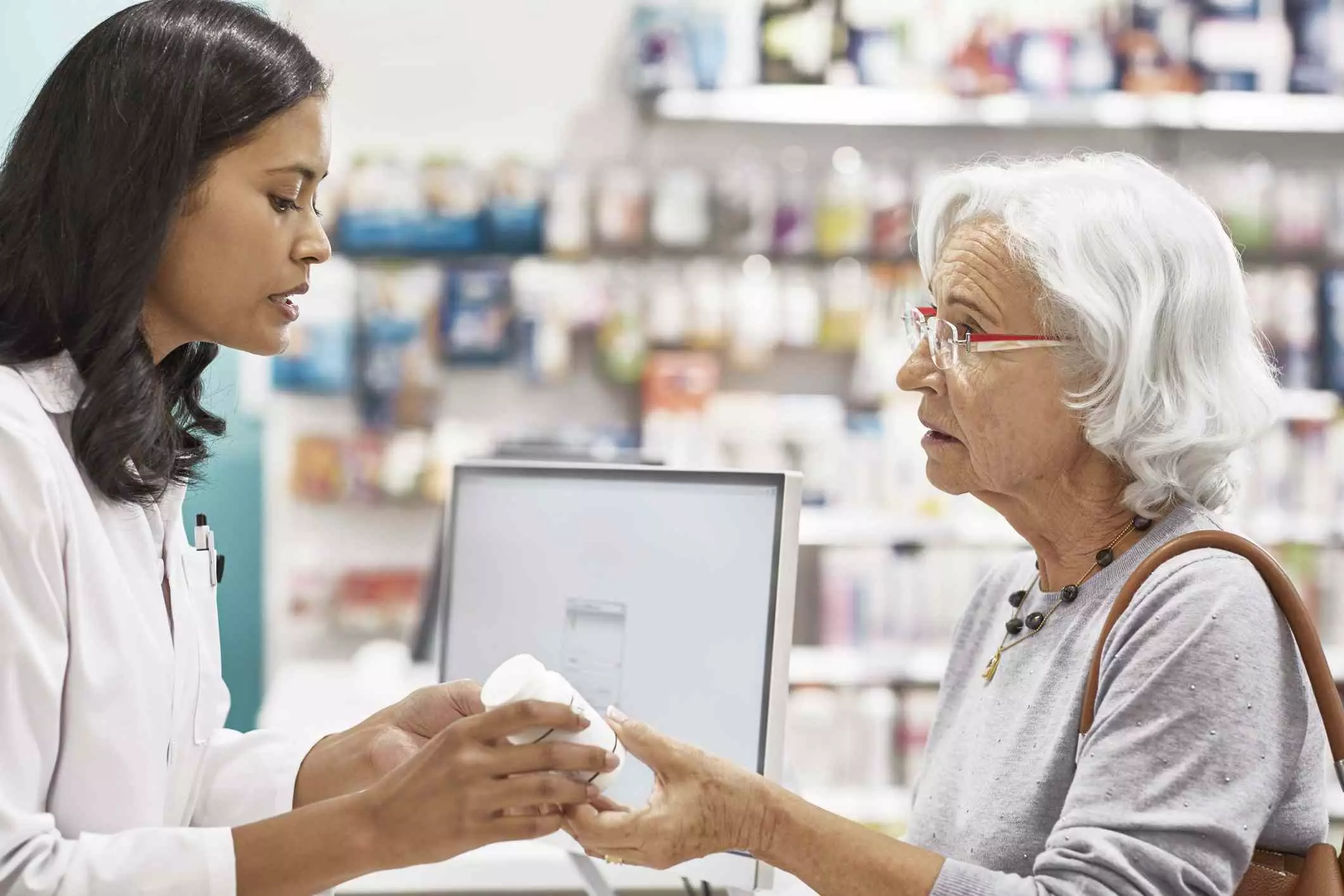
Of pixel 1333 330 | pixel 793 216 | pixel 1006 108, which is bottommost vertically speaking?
pixel 1333 330

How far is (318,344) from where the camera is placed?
4.30 metres

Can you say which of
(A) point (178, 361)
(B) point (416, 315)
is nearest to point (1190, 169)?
(B) point (416, 315)

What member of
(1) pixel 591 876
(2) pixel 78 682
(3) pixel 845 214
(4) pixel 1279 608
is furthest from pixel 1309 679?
(3) pixel 845 214

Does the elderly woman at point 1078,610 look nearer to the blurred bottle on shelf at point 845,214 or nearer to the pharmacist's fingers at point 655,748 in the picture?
the pharmacist's fingers at point 655,748

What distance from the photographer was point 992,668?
1729mm

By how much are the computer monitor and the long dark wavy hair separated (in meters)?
0.59

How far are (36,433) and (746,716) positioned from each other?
35.0 inches

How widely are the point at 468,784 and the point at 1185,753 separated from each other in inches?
29.1

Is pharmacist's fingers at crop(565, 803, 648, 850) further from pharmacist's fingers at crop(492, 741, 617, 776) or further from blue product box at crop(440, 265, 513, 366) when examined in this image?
blue product box at crop(440, 265, 513, 366)

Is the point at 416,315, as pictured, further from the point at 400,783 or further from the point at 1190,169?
the point at 400,783

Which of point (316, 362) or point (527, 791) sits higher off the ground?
point (316, 362)

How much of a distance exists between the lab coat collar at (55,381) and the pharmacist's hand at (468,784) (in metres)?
0.51

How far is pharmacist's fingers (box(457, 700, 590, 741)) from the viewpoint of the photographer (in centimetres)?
117

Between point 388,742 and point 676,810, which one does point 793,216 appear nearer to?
point 388,742
